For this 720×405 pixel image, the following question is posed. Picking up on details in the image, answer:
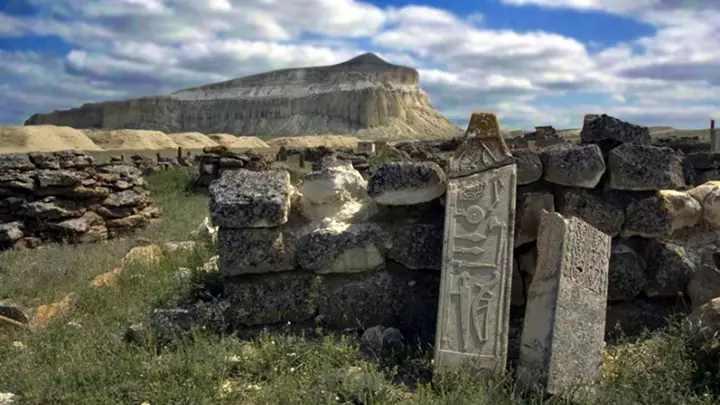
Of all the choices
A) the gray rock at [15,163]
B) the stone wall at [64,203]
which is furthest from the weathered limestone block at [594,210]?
the gray rock at [15,163]

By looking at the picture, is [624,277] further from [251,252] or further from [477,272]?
[251,252]

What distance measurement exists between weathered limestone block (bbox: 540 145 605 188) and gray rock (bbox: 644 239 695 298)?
67 cm

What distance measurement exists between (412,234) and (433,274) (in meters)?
0.32

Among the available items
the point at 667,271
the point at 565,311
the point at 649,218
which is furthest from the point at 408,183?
the point at 667,271

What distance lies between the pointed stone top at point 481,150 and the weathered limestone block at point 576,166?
1.72 ft

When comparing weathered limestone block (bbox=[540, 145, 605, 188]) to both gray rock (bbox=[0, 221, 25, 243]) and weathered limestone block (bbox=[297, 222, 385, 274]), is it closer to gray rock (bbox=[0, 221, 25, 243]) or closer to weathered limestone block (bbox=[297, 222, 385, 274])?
weathered limestone block (bbox=[297, 222, 385, 274])

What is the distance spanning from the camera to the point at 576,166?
15.4 ft

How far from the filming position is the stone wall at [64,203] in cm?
992

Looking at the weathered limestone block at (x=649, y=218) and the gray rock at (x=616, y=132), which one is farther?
the gray rock at (x=616, y=132)

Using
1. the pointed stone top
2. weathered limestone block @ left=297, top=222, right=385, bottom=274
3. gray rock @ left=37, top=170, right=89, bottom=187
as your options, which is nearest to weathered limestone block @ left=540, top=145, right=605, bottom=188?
the pointed stone top

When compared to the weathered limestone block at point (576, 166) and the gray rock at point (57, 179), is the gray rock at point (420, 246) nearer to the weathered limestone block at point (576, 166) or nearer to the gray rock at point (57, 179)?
the weathered limestone block at point (576, 166)

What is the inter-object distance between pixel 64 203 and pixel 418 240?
7735 millimetres

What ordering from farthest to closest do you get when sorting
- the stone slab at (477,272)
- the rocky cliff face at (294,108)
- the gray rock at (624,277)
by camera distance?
the rocky cliff face at (294,108), the gray rock at (624,277), the stone slab at (477,272)

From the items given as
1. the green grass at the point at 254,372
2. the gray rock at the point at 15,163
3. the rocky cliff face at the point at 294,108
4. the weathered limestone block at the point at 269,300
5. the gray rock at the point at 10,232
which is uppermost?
the rocky cliff face at the point at 294,108
